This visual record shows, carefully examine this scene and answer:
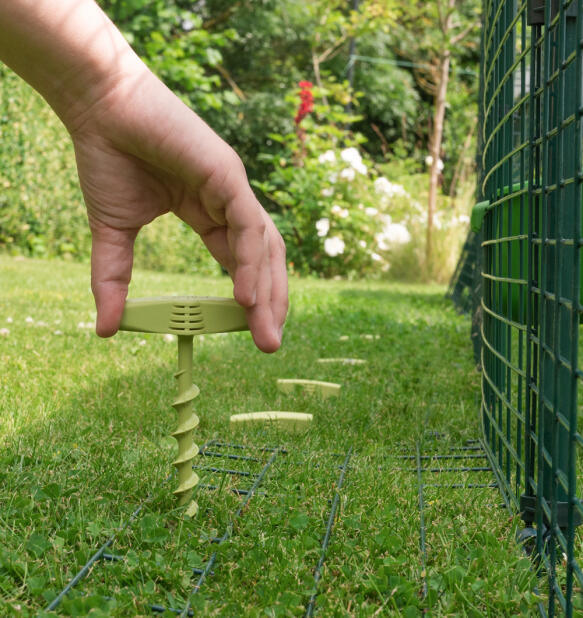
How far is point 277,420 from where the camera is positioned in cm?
199

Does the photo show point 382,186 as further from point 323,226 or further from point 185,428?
point 185,428

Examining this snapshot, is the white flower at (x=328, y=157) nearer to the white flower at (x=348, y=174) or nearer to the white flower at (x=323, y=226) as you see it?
the white flower at (x=348, y=174)

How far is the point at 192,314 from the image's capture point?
1278 millimetres

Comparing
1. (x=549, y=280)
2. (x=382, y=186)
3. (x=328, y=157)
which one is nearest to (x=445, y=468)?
(x=549, y=280)

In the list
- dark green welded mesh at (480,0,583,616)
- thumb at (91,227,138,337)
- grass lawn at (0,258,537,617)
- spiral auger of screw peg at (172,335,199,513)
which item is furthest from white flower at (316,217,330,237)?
thumb at (91,227,138,337)

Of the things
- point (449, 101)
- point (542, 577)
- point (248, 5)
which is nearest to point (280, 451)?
point (542, 577)

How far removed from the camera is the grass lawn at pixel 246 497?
1.11 metres

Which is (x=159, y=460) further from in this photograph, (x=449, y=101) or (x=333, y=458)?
(x=449, y=101)

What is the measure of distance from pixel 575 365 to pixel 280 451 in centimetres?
96

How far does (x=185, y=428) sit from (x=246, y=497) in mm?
222

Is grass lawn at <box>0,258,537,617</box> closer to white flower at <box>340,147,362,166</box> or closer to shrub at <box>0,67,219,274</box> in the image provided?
shrub at <box>0,67,219,274</box>

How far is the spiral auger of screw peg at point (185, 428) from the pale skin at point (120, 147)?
0.17m

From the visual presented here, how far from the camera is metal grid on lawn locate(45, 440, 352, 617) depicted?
110 centimetres

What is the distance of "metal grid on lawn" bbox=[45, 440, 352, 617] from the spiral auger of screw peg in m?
0.06
